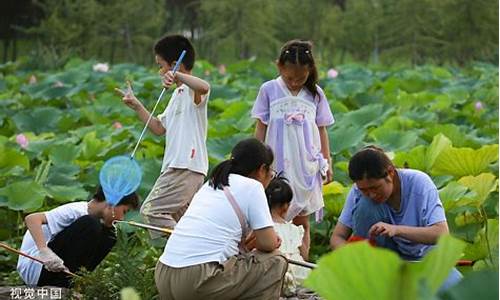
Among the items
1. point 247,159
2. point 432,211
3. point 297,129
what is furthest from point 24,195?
A: point 432,211

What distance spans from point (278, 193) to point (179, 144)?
39 cm

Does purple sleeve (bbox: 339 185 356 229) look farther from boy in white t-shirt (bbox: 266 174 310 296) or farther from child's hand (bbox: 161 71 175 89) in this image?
child's hand (bbox: 161 71 175 89)

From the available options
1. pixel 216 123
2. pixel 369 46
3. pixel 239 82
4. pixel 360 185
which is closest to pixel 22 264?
pixel 360 185

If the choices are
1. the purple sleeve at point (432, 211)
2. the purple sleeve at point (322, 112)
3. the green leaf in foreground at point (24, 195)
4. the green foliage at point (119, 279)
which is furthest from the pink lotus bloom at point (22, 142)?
the purple sleeve at point (432, 211)

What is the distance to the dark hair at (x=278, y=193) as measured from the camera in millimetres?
3434

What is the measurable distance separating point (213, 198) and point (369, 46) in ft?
52.1

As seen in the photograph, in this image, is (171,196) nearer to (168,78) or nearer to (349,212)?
(168,78)

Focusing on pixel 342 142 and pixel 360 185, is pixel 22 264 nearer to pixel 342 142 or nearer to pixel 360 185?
pixel 360 185

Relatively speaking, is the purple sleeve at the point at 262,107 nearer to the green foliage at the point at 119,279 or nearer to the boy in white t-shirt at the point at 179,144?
the boy in white t-shirt at the point at 179,144

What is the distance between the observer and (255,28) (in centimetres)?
1622

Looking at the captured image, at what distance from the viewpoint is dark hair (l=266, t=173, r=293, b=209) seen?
11.3ft

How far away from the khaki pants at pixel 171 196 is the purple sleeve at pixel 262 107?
0.30m

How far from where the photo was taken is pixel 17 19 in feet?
56.0

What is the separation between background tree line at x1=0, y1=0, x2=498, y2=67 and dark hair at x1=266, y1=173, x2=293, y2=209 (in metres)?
11.9
